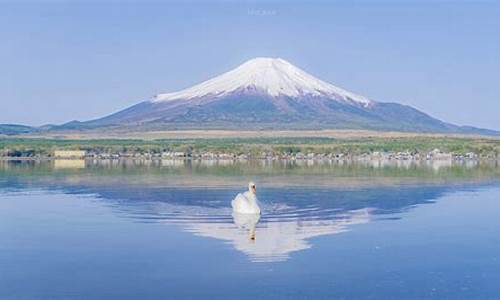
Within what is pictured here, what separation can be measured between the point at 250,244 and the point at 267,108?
379 ft

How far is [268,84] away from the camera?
142 m

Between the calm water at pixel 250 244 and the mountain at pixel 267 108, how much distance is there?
89.2 meters

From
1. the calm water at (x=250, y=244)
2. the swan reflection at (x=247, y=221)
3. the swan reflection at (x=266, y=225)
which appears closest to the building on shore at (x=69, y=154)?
the calm water at (x=250, y=244)

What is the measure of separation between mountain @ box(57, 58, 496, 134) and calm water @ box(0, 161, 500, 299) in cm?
8917

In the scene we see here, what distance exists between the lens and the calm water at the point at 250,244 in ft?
38.7

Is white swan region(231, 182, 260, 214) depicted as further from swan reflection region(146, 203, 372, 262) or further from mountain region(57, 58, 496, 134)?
mountain region(57, 58, 496, 134)

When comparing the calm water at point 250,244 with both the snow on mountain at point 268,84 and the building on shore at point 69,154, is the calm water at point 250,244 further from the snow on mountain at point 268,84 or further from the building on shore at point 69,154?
the snow on mountain at point 268,84

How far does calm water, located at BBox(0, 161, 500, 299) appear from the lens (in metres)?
11.8

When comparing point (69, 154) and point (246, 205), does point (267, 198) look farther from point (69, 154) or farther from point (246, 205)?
point (69, 154)

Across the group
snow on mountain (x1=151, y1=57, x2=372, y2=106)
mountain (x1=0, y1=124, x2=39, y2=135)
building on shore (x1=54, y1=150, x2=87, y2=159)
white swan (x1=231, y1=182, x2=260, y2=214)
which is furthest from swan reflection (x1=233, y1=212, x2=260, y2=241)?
snow on mountain (x1=151, y1=57, x2=372, y2=106)

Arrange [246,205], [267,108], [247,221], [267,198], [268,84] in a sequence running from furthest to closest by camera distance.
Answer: [268,84], [267,108], [267,198], [246,205], [247,221]

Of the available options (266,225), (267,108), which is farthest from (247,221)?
(267,108)

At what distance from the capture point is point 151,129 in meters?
112

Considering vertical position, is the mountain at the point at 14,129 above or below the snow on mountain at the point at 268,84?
below
